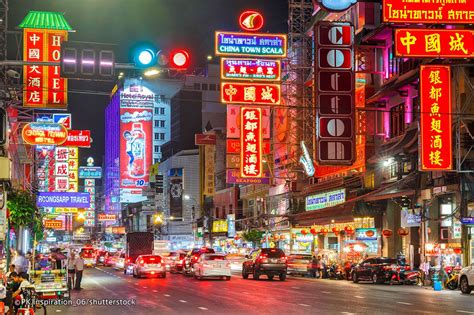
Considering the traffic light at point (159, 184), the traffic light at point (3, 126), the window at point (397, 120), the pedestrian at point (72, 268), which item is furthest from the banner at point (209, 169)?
the traffic light at point (3, 126)

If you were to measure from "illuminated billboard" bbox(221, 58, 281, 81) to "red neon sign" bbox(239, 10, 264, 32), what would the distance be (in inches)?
160

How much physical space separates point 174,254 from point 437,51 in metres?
33.3

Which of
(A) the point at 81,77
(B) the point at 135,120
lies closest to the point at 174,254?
(A) the point at 81,77

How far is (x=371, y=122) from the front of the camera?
54000mm

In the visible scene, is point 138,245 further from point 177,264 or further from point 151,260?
point 151,260

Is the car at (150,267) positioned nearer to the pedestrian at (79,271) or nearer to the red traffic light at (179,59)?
the pedestrian at (79,271)

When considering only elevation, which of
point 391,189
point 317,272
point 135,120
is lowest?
point 317,272

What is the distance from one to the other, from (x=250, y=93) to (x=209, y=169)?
209 feet

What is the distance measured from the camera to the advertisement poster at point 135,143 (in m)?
172

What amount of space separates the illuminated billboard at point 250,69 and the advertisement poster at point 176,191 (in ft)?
282

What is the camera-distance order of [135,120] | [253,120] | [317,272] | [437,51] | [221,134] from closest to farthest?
[437,51] → [317,272] → [253,120] → [221,134] → [135,120]

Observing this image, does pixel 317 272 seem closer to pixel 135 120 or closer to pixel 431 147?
pixel 431 147

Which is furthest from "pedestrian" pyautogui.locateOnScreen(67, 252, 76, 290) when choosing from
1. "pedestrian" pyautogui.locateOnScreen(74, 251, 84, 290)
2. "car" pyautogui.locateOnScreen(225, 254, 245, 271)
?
"car" pyautogui.locateOnScreen(225, 254, 245, 271)

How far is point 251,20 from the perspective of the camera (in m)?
51.6
